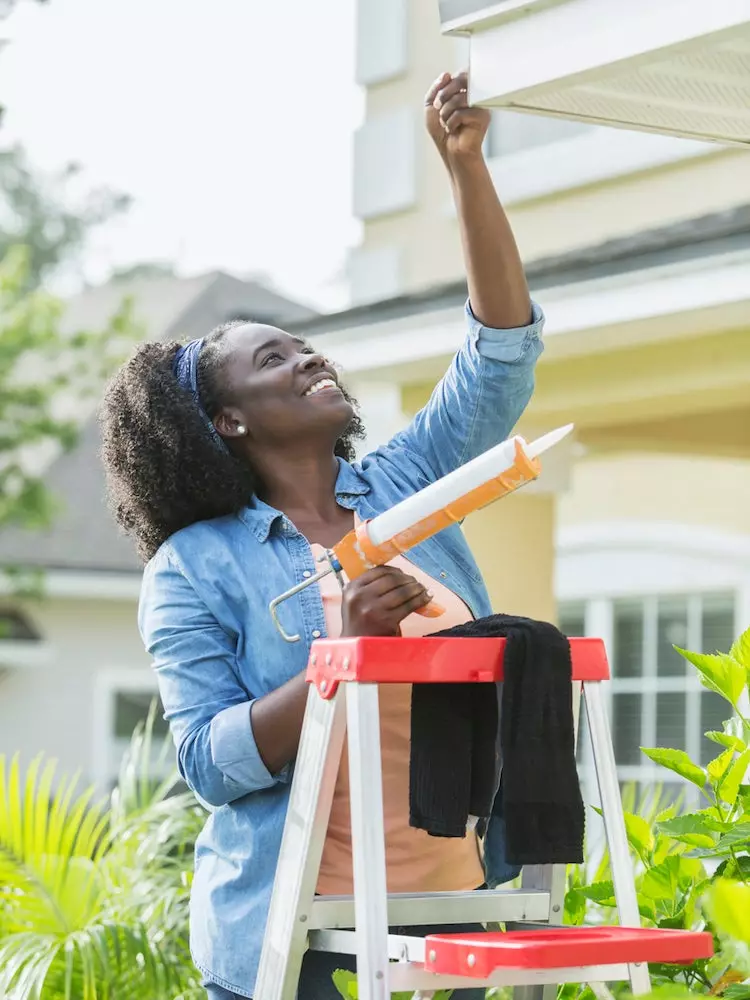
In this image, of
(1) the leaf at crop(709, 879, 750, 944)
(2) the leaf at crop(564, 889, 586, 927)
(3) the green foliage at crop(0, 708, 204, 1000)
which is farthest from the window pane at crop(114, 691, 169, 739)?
(1) the leaf at crop(709, 879, 750, 944)

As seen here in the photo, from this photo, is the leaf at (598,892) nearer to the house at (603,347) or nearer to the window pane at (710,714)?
the house at (603,347)

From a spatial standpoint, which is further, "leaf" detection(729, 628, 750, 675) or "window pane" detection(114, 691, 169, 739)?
"window pane" detection(114, 691, 169, 739)

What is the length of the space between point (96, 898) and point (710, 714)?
4.78 metres

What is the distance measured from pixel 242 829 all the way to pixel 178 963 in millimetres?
2291

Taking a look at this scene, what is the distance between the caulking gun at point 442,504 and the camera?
2107mm

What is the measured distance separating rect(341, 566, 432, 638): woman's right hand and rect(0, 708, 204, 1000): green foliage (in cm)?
247

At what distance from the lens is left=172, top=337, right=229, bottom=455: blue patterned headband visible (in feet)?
9.51

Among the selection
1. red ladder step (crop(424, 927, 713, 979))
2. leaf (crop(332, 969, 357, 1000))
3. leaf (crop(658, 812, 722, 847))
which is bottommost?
leaf (crop(332, 969, 357, 1000))

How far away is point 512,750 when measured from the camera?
2217mm

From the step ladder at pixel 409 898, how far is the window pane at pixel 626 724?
23.2ft

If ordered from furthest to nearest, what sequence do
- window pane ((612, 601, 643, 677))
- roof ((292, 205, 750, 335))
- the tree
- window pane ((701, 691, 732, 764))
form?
the tree < window pane ((612, 601, 643, 677)) < window pane ((701, 691, 732, 764)) < roof ((292, 205, 750, 335))

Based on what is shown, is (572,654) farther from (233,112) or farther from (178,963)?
(233,112)

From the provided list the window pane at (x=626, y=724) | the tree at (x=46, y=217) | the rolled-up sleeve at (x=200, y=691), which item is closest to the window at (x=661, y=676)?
the window pane at (x=626, y=724)

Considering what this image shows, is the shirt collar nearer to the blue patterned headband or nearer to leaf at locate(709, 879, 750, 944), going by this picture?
the blue patterned headband
